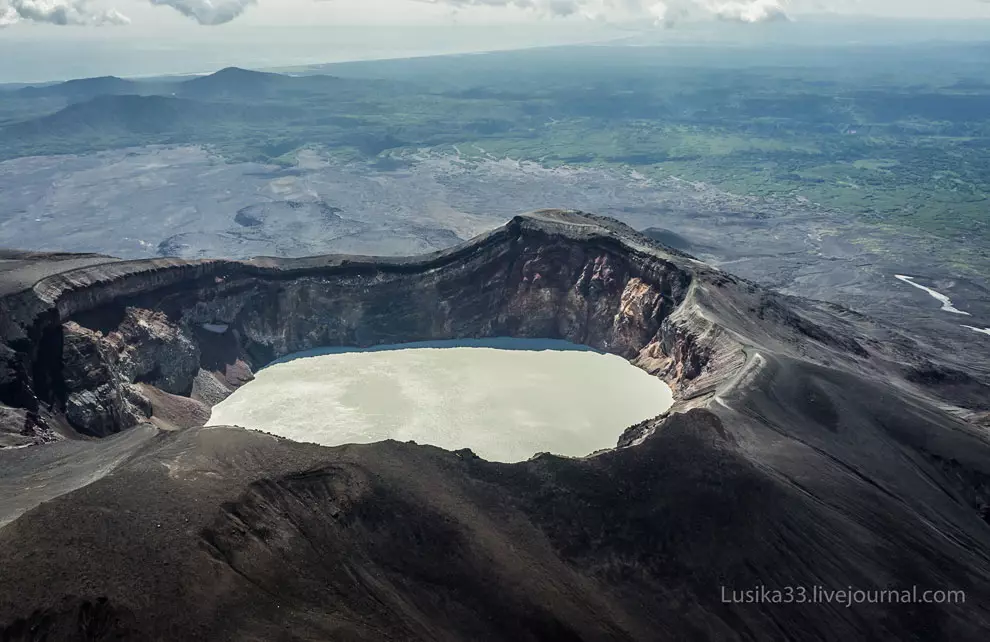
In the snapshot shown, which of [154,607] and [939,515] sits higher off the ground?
[154,607]

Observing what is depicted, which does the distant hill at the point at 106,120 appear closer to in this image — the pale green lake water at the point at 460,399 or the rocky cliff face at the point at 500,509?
the rocky cliff face at the point at 500,509

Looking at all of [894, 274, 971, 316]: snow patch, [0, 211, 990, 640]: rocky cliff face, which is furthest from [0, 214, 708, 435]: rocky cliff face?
[894, 274, 971, 316]: snow patch

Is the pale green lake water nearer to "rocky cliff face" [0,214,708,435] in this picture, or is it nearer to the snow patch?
"rocky cliff face" [0,214,708,435]

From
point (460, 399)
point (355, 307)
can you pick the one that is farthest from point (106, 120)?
point (460, 399)

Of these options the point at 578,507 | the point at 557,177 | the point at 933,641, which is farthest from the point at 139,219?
the point at 933,641

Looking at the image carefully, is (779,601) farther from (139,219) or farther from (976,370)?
(139,219)

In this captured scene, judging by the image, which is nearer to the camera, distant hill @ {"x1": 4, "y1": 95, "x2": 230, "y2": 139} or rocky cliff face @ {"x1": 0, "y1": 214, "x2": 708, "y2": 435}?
rocky cliff face @ {"x1": 0, "y1": 214, "x2": 708, "y2": 435}

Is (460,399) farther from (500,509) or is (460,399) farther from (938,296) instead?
(938,296)
